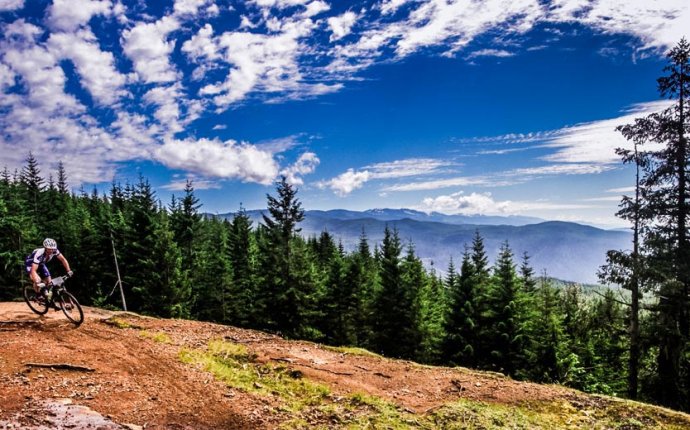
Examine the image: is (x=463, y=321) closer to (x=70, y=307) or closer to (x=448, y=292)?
(x=448, y=292)

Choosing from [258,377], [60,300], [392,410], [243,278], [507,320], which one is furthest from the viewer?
[243,278]

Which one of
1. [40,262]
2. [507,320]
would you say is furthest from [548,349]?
[40,262]

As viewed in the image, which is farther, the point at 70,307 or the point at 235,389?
the point at 70,307

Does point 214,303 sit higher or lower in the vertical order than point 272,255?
lower

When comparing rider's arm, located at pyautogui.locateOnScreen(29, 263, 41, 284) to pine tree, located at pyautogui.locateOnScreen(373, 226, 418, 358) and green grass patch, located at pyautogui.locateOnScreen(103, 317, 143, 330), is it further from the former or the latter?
pine tree, located at pyautogui.locateOnScreen(373, 226, 418, 358)

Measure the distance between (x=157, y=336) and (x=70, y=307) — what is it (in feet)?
9.27

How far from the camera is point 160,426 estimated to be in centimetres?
723

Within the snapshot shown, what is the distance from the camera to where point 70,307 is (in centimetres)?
1207

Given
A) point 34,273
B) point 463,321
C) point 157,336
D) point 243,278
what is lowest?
point 463,321

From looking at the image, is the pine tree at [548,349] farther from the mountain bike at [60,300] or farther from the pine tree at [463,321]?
the mountain bike at [60,300]

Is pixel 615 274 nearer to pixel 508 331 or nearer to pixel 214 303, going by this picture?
pixel 508 331

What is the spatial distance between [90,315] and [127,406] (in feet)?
26.2

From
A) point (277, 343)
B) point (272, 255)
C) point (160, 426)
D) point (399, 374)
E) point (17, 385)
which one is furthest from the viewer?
point (272, 255)

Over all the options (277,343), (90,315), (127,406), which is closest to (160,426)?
(127,406)
